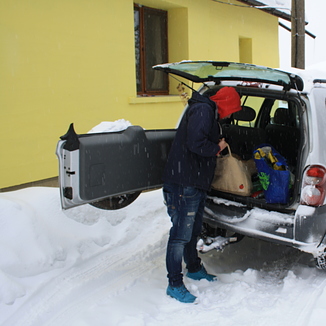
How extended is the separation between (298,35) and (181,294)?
718cm

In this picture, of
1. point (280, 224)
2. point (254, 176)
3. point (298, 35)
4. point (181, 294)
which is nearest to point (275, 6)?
point (298, 35)

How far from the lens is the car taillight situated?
3.42m

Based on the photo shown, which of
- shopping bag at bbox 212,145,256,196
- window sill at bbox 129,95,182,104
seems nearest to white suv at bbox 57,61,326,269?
shopping bag at bbox 212,145,256,196

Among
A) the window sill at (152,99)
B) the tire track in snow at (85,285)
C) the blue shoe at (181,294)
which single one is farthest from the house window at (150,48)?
the blue shoe at (181,294)

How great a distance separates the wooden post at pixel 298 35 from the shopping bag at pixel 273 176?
5.65m

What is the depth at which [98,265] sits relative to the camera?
162 inches

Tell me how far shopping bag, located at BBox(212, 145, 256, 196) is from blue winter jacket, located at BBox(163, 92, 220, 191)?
1.08 feet

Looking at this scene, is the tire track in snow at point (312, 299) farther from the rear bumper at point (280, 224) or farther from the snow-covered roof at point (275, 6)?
the snow-covered roof at point (275, 6)

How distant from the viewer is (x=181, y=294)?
11.5ft

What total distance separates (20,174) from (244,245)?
3.22m

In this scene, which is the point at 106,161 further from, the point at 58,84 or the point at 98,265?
the point at 58,84

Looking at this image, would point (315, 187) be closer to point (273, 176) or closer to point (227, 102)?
point (273, 176)

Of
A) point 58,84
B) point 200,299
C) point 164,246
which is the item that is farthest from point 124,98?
point 200,299

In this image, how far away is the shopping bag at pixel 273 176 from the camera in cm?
368
